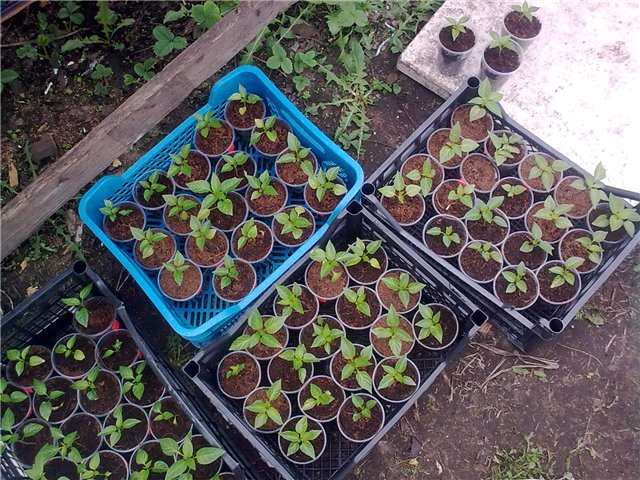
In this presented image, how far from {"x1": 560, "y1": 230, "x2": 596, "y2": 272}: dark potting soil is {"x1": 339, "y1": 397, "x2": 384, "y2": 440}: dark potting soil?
1.23 m

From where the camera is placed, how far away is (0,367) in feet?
8.80

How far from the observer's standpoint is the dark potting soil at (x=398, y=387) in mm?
2621

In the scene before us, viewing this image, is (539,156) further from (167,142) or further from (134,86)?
(134,86)

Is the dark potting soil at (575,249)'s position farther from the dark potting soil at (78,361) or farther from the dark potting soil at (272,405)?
the dark potting soil at (78,361)

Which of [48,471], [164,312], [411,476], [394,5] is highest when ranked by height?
[394,5]

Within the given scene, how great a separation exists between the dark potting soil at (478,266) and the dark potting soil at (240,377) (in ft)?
3.81

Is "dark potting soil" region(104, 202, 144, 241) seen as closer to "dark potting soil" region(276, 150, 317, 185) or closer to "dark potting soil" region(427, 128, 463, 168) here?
"dark potting soil" region(276, 150, 317, 185)

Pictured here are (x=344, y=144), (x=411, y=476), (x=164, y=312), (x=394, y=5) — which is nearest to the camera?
(x=164, y=312)

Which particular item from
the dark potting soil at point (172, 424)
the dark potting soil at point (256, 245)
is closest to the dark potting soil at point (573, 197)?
the dark potting soil at point (256, 245)

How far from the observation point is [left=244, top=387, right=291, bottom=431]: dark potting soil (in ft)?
8.48

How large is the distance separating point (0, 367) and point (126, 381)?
1.98ft

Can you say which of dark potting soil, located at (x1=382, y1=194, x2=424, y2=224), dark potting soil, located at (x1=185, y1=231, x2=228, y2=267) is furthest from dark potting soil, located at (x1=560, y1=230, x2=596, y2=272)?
dark potting soil, located at (x1=185, y1=231, x2=228, y2=267)

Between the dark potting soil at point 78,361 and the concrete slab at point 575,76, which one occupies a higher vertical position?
the concrete slab at point 575,76

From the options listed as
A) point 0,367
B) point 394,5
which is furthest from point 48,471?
point 394,5
